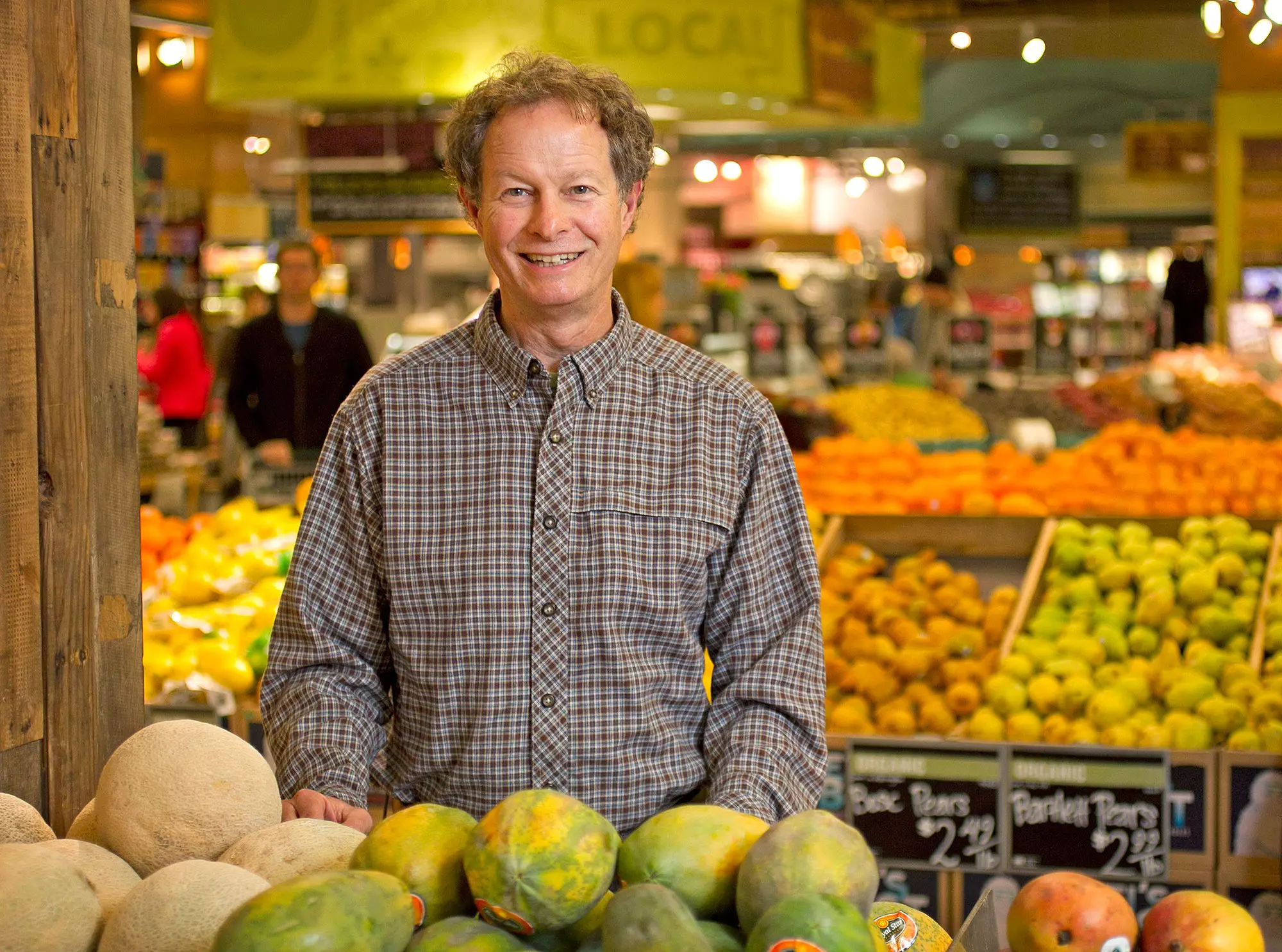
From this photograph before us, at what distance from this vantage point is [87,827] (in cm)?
155

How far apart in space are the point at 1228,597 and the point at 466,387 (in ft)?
9.86

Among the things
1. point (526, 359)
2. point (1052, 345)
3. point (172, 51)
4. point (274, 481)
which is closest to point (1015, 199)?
point (1052, 345)

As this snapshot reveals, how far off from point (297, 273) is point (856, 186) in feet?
46.1

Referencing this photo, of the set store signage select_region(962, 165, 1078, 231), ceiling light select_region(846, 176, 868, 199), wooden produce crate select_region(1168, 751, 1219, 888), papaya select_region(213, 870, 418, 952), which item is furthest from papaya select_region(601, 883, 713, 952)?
store signage select_region(962, 165, 1078, 231)

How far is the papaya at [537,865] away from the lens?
1.17 m

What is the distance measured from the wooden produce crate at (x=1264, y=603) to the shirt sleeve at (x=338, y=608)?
2.74 meters

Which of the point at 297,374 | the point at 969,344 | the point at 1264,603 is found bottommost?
the point at 1264,603

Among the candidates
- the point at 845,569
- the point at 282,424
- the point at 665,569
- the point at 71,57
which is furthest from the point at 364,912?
the point at 282,424

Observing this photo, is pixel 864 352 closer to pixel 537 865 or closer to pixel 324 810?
pixel 324 810

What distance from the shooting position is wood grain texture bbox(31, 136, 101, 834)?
168 cm

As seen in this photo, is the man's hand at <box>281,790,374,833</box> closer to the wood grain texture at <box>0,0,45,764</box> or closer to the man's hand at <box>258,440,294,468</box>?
the wood grain texture at <box>0,0,45,764</box>

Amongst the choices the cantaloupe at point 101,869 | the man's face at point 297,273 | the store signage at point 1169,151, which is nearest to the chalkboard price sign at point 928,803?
the cantaloupe at point 101,869

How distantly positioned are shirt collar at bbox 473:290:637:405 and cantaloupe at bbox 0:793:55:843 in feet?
2.66

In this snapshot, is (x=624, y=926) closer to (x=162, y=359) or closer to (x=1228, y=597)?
(x=1228, y=597)
